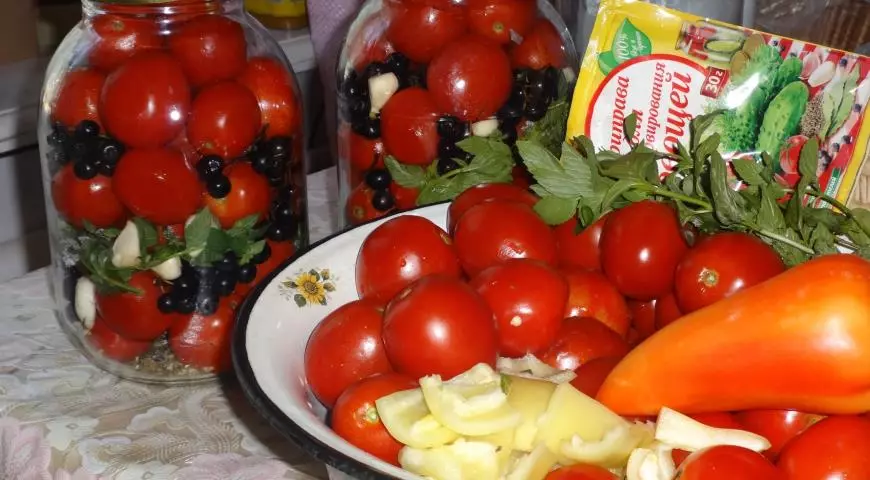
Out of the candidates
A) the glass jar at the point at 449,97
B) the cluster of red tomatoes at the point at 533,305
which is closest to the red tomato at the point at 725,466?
the cluster of red tomatoes at the point at 533,305

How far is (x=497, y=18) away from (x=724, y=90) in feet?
0.70

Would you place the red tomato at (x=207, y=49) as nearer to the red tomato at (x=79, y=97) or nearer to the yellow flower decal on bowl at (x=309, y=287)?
the red tomato at (x=79, y=97)

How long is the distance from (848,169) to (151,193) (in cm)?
51

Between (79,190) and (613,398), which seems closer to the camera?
(613,398)

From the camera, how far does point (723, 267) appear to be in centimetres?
62

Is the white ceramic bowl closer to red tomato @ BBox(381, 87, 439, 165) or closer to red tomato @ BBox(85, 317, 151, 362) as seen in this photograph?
red tomato @ BBox(381, 87, 439, 165)

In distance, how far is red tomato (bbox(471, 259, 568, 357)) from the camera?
25.1 inches

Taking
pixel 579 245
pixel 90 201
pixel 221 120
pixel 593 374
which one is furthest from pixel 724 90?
pixel 90 201

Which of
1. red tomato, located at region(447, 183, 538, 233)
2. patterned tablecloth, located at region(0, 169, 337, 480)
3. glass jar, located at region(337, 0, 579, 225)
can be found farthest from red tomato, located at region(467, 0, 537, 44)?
patterned tablecloth, located at region(0, 169, 337, 480)

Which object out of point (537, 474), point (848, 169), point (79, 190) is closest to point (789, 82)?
point (848, 169)

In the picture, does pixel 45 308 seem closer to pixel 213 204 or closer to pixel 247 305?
pixel 213 204

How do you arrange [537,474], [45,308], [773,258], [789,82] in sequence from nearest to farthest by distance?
[537,474]
[773,258]
[789,82]
[45,308]

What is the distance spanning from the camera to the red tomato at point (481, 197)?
2.49ft

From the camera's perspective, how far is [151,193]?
745 millimetres
